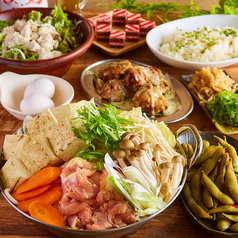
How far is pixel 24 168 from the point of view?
1298 mm

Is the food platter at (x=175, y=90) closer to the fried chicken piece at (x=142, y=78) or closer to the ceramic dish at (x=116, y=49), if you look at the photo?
the fried chicken piece at (x=142, y=78)

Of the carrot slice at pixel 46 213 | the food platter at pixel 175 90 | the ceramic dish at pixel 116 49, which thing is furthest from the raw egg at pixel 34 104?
the ceramic dish at pixel 116 49

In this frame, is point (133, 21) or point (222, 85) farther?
point (133, 21)

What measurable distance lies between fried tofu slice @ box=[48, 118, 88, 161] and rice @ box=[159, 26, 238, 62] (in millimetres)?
1488

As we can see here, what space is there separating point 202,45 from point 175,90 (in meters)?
0.64


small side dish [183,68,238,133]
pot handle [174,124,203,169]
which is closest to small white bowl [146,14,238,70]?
small side dish [183,68,238,133]

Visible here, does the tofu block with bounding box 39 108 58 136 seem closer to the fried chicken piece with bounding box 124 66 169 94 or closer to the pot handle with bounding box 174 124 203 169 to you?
the pot handle with bounding box 174 124 203 169

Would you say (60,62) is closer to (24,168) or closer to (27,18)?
(27,18)

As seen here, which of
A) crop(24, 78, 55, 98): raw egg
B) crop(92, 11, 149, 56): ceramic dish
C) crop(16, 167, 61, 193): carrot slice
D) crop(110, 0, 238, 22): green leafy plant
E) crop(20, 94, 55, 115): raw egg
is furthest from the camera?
crop(110, 0, 238, 22): green leafy plant

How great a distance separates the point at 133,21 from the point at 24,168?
2139 mm

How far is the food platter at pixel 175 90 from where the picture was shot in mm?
1953

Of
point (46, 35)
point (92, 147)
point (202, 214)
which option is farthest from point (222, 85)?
point (46, 35)

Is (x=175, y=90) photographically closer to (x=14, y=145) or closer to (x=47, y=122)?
(x=47, y=122)

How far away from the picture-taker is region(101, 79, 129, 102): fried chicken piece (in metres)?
2.07
